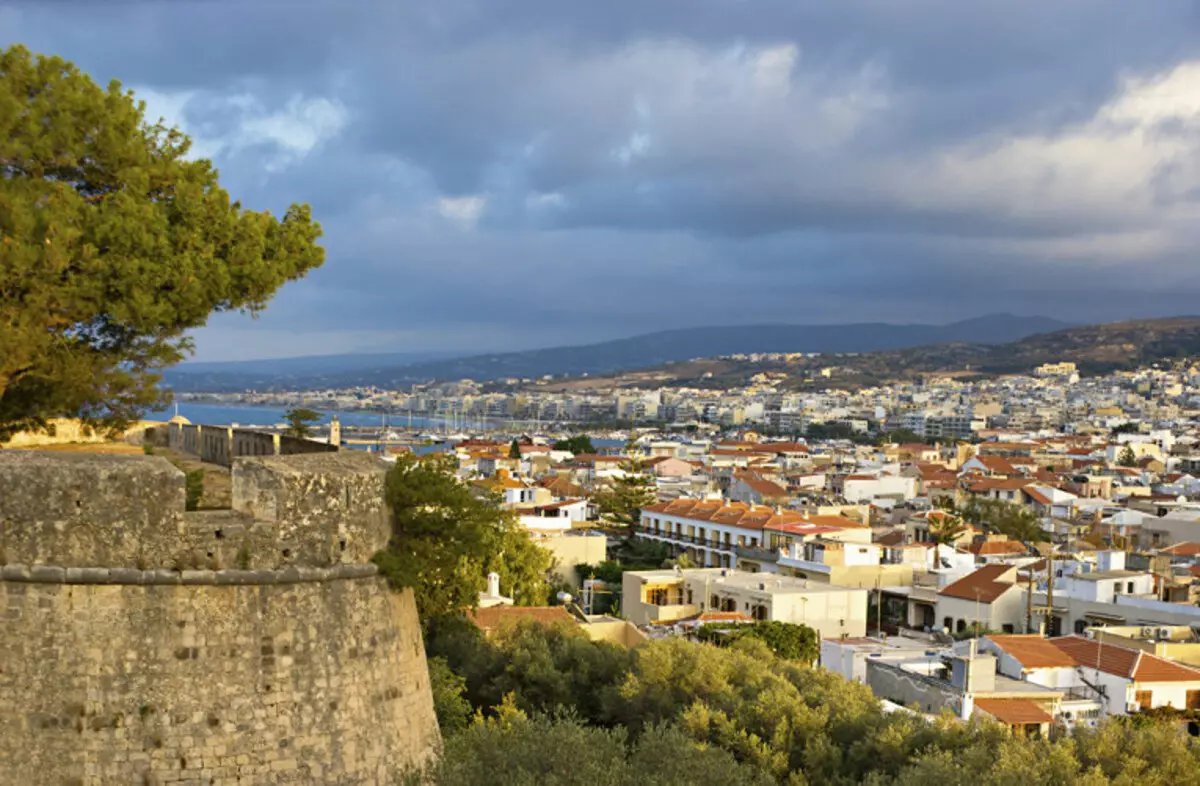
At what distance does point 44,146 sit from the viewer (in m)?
10.1

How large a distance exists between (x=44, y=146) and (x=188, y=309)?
1.79 meters

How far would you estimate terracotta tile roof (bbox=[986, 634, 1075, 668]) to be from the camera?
26.1 meters

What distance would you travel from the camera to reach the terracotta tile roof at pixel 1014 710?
2092cm

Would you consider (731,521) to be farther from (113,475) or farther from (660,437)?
(660,437)

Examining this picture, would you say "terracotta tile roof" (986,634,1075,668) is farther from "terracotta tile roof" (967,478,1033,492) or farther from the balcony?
"terracotta tile roof" (967,478,1033,492)

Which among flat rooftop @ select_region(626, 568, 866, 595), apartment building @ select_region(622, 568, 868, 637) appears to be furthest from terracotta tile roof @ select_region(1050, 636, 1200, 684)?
flat rooftop @ select_region(626, 568, 866, 595)

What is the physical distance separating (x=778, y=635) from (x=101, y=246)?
23658 millimetres

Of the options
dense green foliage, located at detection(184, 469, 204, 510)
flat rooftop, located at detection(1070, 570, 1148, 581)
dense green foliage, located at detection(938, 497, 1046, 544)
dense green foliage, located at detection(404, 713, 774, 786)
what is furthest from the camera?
dense green foliage, located at detection(938, 497, 1046, 544)

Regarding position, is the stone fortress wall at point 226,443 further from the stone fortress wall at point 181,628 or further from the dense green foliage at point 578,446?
the dense green foliage at point 578,446

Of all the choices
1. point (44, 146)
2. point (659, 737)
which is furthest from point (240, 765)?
point (44, 146)

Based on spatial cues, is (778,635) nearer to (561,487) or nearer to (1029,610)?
(1029,610)

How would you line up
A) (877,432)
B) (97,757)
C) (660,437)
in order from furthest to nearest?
(877,432) → (660,437) → (97,757)

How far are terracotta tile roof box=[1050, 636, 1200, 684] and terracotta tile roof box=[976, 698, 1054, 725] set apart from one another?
14.5 feet

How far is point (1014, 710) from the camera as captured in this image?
21.7 meters
